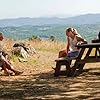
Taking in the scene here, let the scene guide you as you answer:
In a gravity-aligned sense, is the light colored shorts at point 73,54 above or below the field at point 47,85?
above

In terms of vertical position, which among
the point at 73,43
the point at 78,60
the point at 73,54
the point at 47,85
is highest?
the point at 73,43

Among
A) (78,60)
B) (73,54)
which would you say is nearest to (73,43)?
(73,54)

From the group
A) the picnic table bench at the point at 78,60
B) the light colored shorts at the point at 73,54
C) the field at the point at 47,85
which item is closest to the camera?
the field at the point at 47,85

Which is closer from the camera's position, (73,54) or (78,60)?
(78,60)

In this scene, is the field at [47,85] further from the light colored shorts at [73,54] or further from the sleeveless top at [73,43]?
A: the sleeveless top at [73,43]

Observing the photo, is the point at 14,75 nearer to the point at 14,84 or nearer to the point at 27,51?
the point at 14,84

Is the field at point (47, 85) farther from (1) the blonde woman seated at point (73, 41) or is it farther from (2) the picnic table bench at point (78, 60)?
(1) the blonde woman seated at point (73, 41)

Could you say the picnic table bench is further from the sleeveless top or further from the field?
the sleeveless top

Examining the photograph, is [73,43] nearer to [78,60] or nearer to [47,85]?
[78,60]

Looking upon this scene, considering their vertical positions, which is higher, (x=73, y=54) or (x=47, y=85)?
(x=73, y=54)

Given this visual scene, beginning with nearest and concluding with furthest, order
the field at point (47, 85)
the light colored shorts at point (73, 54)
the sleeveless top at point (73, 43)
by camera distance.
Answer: the field at point (47, 85) < the light colored shorts at point (73, 54) < the sleeveless top at point (73, 43)

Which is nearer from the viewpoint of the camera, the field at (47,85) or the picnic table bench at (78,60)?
the field at (47,85)

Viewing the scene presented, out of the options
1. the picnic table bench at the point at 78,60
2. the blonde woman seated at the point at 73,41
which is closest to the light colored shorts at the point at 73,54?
the blonde woman seated at the point at 73,41

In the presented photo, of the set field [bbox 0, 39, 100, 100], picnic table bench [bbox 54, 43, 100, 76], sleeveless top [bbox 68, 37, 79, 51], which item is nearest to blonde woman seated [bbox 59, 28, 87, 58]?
sleeveless top [bbox 68, 37, 79, 51]
